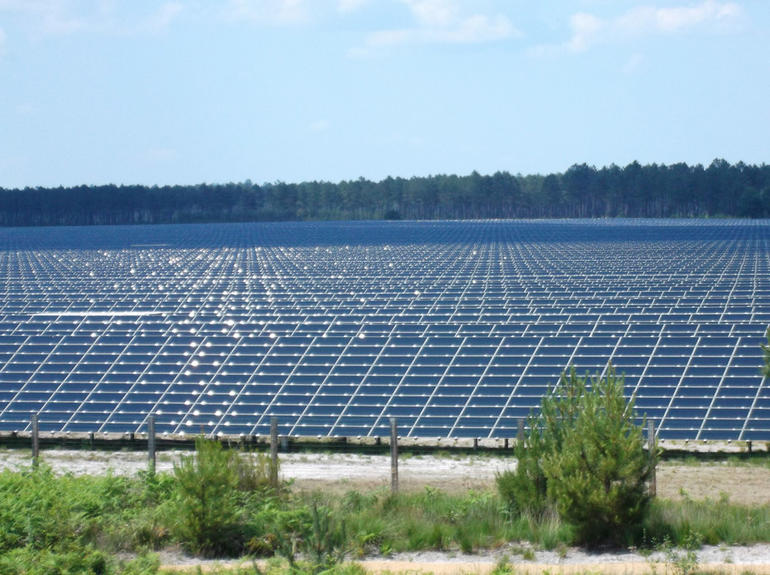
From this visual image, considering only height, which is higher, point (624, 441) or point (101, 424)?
point (624, 441)

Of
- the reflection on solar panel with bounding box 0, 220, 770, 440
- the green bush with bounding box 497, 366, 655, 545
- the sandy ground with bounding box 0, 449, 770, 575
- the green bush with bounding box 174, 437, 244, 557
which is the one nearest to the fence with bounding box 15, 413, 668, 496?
the reflection on solar panel with bounding box 0, 220, 770, 440

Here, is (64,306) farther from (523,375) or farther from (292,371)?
(523,375)

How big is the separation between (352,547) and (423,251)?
205ft

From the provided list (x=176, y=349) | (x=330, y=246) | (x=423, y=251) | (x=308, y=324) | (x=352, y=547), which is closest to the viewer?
(x=352, y=547)

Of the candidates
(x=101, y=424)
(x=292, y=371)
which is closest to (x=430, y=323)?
(x=292, y=371)

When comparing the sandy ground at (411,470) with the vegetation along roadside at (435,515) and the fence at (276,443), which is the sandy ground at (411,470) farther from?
the vegetation along roadside at (435,515)

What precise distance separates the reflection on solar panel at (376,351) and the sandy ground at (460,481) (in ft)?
5.12

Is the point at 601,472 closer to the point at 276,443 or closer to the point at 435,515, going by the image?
the point at 435,515

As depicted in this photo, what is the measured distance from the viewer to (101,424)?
86.4 feet

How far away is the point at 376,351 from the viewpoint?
30.2m

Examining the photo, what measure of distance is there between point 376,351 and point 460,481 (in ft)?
31.4

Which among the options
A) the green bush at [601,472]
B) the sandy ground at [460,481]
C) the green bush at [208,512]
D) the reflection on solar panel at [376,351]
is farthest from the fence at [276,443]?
the green bush at [208,512]

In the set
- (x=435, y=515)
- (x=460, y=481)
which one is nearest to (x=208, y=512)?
(x=435, y=515)

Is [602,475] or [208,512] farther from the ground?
[602,475]
